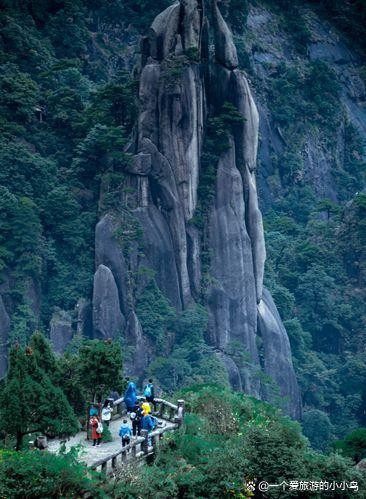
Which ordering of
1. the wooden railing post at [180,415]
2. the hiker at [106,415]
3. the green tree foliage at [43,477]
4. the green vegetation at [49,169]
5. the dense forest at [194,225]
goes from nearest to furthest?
1. the green tree foliage at [43,477]
2. the dense forest at [194,225]
3. the hiker at [106,415]
4. the wooden railing post at [180,415]
5. the green vegetation at [49,169]

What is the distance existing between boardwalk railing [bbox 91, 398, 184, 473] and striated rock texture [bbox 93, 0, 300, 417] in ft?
64.5

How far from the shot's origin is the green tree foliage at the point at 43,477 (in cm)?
1398

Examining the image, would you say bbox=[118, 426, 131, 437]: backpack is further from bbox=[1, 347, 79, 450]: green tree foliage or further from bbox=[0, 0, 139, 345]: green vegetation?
bbox=[0, 0, 139, 345]: green vegetation

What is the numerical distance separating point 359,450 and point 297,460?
10.1 metres

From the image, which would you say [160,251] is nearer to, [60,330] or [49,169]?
[49,169]

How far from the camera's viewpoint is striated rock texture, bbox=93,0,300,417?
132 ft

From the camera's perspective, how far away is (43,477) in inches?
562

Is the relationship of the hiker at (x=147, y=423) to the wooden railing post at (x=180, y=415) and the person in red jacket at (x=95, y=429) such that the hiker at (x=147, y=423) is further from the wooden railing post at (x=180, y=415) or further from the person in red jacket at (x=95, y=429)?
the wooden railing post at (x=180, y=415)

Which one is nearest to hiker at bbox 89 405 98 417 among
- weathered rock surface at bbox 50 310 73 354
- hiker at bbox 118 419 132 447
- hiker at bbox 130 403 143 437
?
hiker at bbox 130 403 143 437

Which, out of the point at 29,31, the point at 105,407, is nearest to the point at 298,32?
the point at 29,31

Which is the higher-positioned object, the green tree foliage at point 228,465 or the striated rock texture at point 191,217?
the striated rock texture at point 191,217

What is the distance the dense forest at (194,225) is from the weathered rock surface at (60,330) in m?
0.19

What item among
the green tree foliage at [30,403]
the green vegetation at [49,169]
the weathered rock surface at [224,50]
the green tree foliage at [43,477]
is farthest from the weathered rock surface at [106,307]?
the green tree foliage at [43,477]

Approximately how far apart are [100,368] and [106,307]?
67.1ft
